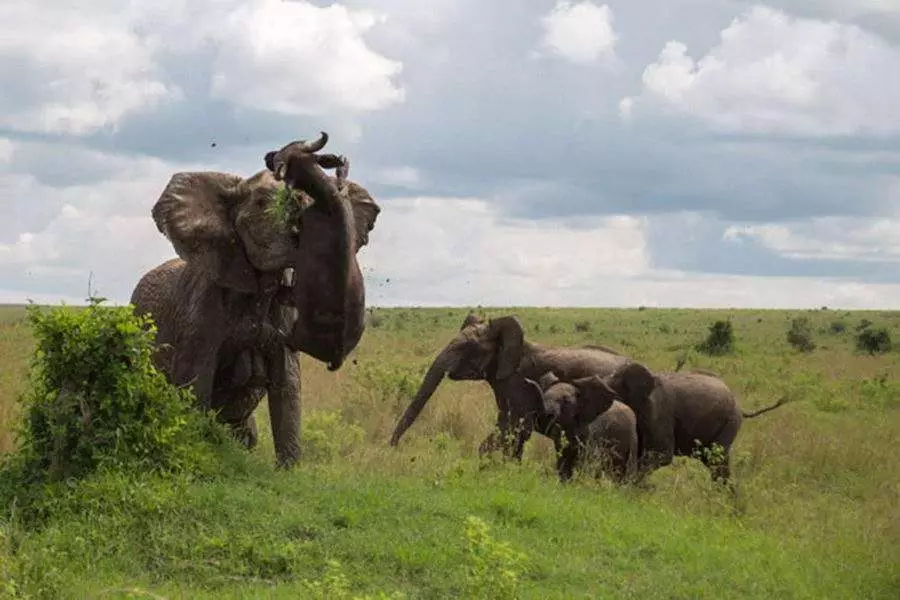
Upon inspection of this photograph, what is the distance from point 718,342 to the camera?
4069cm

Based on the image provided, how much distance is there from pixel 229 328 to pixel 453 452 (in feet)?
19.0

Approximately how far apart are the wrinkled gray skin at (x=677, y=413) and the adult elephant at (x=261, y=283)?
4.58 metres

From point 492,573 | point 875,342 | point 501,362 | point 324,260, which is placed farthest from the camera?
point 875,342

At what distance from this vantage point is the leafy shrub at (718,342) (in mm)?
40331

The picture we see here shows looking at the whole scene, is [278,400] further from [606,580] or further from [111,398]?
[606,580]

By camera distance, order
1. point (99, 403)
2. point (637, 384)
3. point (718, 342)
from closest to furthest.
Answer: point (99, 403) → point (637, 384) → point (718, 342)

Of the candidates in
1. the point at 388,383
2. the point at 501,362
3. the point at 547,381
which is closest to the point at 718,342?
the point at 388,383

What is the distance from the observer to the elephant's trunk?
15180 mm

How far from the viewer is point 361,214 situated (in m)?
10.3

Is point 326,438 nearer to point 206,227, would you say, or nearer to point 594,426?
point 594,426

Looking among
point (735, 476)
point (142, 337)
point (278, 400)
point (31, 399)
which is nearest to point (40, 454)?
point (31, 399)

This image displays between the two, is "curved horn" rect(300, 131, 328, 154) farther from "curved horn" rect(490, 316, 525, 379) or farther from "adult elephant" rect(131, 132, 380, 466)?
"curved horn" rect(490, 316, 525, 379)

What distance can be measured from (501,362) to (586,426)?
1929 mm

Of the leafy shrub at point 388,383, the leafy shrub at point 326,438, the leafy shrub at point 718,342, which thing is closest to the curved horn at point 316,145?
the leafy shrub at point 326,438
